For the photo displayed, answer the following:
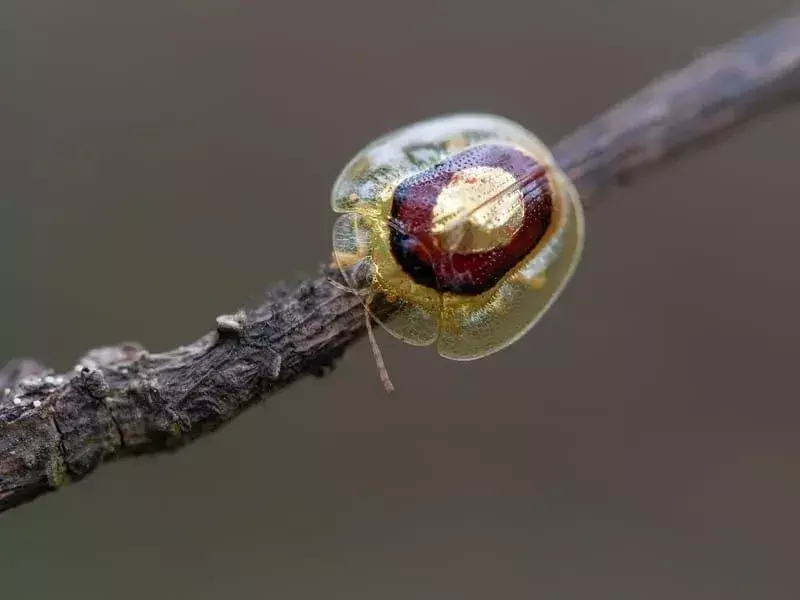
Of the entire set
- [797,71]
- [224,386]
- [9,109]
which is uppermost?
[9,109]

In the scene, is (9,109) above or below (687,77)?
above

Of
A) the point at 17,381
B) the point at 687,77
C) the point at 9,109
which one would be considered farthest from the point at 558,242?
the point at 9,109

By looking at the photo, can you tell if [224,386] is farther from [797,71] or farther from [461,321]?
[797,71]

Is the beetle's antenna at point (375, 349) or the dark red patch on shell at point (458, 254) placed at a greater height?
the dark red patch on shell at point (458, 254)

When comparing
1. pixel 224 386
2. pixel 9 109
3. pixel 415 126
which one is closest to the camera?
pixel 224 386

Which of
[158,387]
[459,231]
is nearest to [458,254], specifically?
[459,231]

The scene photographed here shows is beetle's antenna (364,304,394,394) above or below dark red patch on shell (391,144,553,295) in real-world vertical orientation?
below

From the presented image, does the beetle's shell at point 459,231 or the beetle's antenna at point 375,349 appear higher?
the beetle's shell at point 459,231

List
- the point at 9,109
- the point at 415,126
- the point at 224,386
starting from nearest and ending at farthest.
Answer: the point at 224,386 < the point at 415,126 < the point at 9,109
